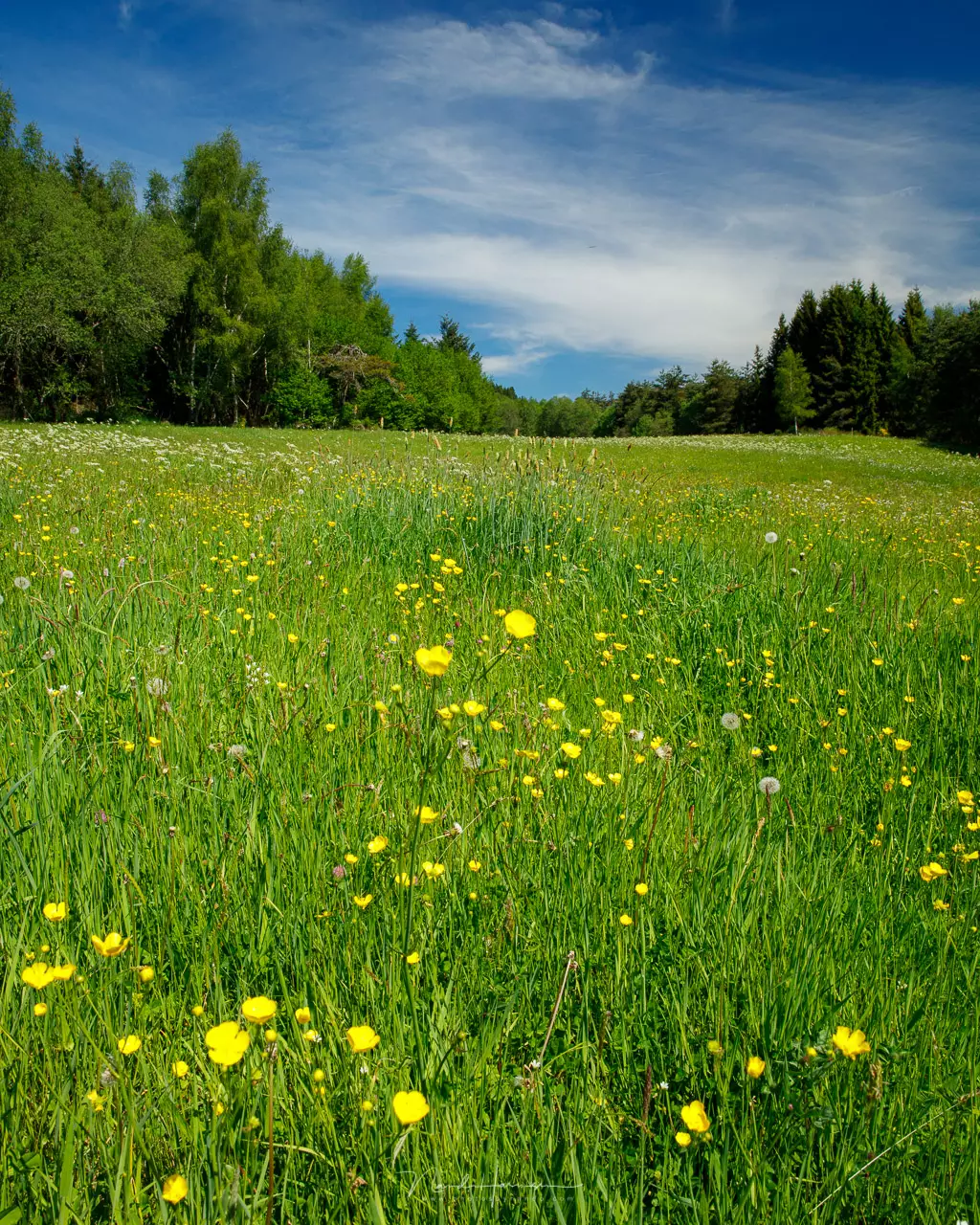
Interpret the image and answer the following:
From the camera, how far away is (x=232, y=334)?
130ft

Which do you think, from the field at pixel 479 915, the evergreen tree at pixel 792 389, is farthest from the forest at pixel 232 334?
the field at pixel 479 915

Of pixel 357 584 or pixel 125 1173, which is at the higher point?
pixel 357 584

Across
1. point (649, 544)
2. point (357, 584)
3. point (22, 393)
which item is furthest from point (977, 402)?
point (22, 393)

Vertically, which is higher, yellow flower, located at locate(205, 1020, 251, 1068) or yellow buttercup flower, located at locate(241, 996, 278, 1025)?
yellow buttercup flower, located at locate(241, 996, 278, 1025)

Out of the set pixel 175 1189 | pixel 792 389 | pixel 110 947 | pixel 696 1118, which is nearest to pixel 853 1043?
pixel 696 1118

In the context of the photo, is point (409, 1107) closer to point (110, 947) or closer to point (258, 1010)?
point (258, 1010)

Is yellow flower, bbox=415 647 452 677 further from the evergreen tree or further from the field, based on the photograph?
the evergreen tree

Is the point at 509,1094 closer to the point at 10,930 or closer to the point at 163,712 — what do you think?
the point at 10,930

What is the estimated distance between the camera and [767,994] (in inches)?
57.4

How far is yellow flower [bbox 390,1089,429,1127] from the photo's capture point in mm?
866

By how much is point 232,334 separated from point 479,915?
43.8 m

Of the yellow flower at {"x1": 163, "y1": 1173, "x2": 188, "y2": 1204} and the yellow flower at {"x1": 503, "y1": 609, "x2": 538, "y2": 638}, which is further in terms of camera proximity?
the yellow flower at {"x1": 503, "y1": 609, "x2": 538, "y2": 638}

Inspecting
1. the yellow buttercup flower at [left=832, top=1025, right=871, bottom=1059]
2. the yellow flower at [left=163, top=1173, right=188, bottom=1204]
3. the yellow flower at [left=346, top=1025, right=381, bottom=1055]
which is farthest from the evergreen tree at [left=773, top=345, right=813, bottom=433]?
the yellow flower at [left=163, top=1173, right=188, bottom=1204]

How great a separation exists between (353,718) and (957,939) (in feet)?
6.31
